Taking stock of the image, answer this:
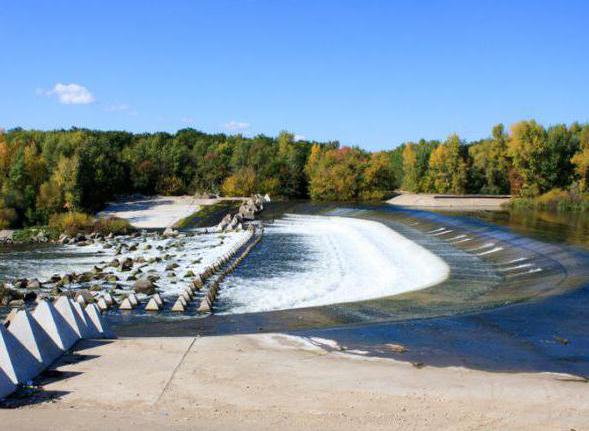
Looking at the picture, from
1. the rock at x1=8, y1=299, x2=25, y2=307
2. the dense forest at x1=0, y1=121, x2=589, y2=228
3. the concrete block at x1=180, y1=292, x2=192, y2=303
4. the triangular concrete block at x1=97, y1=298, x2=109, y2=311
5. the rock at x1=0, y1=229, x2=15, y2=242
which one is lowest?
the rock at x1=8, y1=299, x2=25, y2=307

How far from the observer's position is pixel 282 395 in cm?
811

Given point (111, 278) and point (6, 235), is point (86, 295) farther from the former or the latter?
point (6, 235)

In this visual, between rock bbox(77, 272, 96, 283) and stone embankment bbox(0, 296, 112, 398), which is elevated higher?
stone embankment bbox(0, 296, 112, 398)

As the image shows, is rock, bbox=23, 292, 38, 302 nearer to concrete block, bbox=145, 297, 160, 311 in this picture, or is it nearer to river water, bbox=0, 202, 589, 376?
river water, bbox=0, 202, 589, 376

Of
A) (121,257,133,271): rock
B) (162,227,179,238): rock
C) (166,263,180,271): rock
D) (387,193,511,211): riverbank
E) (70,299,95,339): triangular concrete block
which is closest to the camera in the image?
(70,299,95,339): triangular concrete block

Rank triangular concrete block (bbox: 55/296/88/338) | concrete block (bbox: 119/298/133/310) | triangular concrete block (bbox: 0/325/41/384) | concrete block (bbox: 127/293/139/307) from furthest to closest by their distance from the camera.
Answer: concrete block (bbox: 127/293/139/307) → concrete block (bbox: 119/298/133/310) → triangular concrete block (bbox: 55/296/88/338) → triangular concrete block (bbox: 0/325/41/384)

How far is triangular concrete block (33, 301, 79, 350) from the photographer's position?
995cm

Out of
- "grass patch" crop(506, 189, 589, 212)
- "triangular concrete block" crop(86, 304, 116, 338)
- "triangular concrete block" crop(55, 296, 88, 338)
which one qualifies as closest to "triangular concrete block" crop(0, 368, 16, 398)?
"triangular concrete block" crop(55, 296, 88, 338)

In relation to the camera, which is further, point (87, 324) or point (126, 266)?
point (126, 266)

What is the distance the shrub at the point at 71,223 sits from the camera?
37.7 metres

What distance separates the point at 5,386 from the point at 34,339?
4.57 ft

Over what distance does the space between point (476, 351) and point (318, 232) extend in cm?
2535

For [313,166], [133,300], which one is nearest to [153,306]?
[133,300]

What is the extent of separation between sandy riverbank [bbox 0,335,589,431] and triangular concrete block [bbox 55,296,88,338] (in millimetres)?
645
